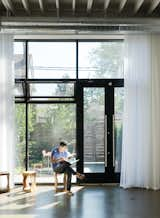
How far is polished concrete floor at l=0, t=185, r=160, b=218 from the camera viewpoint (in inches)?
228

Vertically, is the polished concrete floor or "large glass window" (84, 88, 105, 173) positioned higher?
"large glass window" (84, 88, 105, 173)

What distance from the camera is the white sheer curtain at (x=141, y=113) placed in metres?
7.86

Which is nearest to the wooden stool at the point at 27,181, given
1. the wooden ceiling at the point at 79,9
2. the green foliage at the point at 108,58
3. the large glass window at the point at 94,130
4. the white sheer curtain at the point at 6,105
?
the white sheer curtain at the point at 6,105

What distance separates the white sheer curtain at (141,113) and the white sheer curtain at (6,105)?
241cm

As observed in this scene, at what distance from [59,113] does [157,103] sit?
217 cm

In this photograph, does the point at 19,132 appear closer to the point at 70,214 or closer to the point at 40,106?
the point at 40,106

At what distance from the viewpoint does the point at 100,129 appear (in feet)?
27.2

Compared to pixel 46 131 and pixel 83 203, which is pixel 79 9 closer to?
pixel 46 131

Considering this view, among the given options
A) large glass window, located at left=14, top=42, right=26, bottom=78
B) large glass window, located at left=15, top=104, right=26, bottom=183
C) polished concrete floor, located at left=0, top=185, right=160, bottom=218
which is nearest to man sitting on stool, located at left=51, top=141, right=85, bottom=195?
polished concrete floor, located at left=0, top=185, right=160, bottom=218

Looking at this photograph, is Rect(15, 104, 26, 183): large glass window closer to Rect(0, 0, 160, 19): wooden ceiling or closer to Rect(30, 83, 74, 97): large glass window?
Rect(30, 83, 74, 97): large glass window

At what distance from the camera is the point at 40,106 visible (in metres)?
8.24

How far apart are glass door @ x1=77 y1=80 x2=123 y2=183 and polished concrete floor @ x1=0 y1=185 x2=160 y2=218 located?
1.52ft

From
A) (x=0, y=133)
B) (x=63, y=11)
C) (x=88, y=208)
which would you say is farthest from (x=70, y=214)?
(x=63, y=11)

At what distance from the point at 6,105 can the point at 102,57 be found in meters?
2.35
